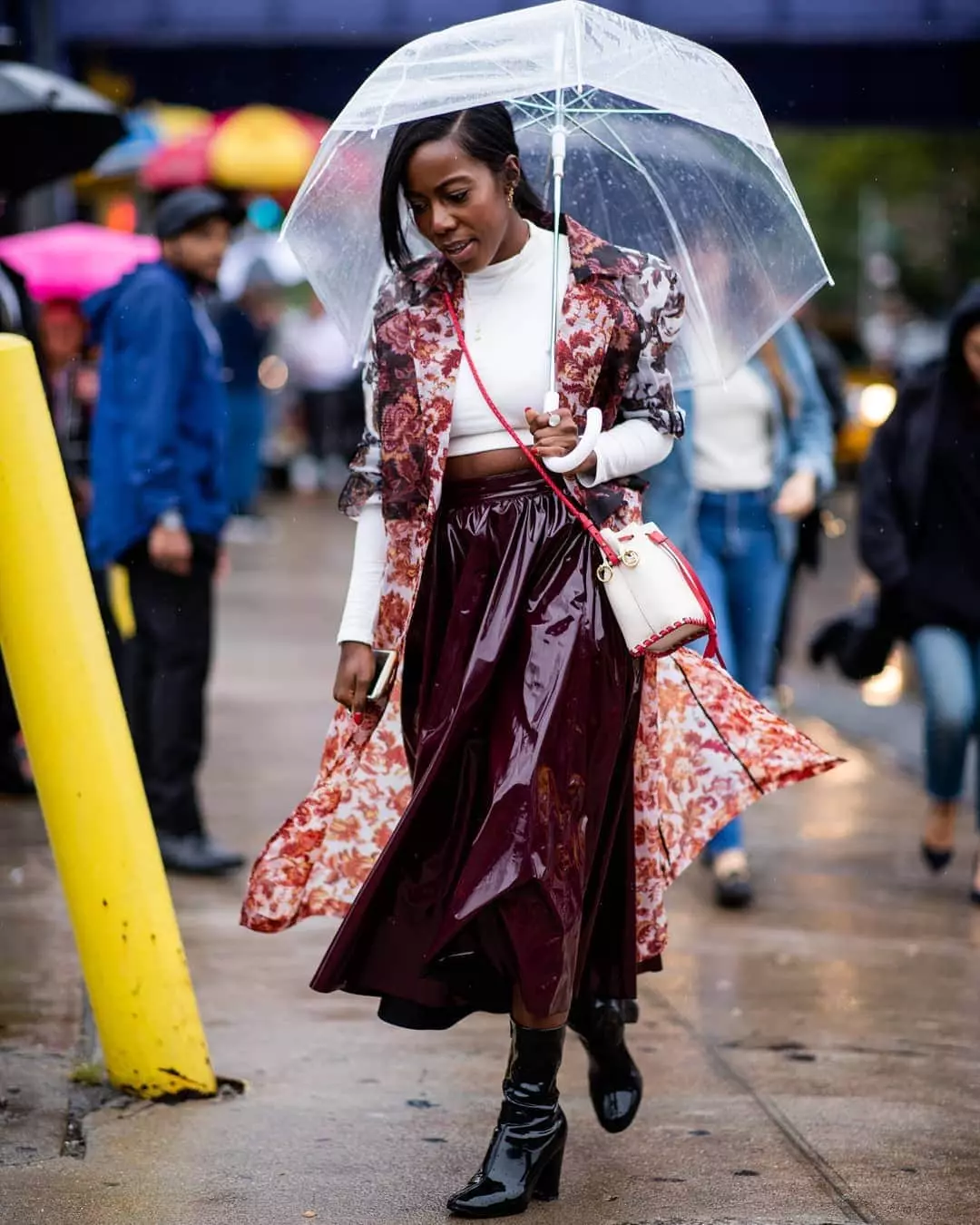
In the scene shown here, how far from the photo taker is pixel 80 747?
4.24 meters

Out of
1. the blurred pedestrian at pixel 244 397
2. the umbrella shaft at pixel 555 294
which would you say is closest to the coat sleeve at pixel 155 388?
the umbrella shaft at pixel 555 294

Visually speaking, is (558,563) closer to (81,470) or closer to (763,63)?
(81,470)

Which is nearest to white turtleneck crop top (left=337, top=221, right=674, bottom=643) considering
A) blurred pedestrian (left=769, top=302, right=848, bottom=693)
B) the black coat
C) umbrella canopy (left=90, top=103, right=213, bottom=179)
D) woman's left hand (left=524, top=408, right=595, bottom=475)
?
woman's left hand (left=524, top=408, right=595, bottom=475)

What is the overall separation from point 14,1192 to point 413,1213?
726 millimetres

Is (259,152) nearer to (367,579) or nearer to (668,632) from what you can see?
(367,579)

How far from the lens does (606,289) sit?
3.84 meters

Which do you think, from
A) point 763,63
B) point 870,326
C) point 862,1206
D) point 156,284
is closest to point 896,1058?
point 862,1206

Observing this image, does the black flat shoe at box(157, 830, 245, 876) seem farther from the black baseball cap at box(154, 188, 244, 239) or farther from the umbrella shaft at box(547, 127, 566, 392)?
the umbrella shaft at box(547, 127, 566, 392)

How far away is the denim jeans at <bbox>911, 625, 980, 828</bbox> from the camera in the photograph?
6.52 metres

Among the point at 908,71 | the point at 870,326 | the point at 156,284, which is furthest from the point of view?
the point at 870,326

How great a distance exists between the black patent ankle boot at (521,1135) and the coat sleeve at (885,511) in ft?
10.2

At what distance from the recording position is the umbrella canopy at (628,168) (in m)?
3.79

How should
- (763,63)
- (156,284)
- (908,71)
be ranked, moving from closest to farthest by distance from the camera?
(156,284) → (763,63) → (908,71)

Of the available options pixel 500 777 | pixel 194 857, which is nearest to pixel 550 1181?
pixel 500 777
